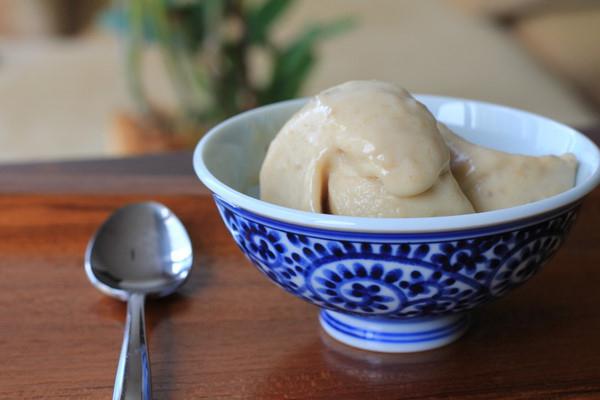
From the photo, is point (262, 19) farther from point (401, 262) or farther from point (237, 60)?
point (401, 262)

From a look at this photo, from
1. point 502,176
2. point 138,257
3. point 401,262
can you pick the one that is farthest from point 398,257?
point 138,257

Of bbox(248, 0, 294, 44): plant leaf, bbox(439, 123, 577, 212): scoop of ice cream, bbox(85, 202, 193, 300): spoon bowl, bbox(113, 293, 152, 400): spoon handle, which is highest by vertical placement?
bbox(439, 123, 577, 212): scoop of ice cream

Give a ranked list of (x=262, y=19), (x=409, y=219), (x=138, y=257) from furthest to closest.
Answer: (x=262, y=19), (x=138, y=257), (x=409, y=219)

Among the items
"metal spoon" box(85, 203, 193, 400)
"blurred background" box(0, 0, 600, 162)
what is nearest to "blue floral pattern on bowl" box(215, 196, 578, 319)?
"metal spoon" box(85, 203, 193, 400)

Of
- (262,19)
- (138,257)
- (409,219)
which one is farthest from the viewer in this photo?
(262,19)

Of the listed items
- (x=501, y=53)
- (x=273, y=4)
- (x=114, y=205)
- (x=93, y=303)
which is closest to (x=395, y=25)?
(x=501, y=53)

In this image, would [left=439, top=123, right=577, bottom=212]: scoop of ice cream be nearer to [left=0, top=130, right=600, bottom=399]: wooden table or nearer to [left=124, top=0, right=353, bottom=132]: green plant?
[left=0, top=130, right=600, bottom=399]: wooden table

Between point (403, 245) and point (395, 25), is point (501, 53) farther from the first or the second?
point (403, 245)
